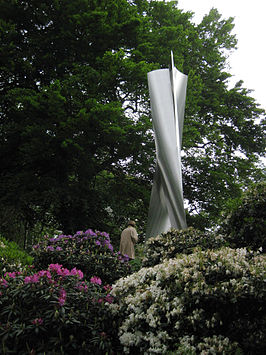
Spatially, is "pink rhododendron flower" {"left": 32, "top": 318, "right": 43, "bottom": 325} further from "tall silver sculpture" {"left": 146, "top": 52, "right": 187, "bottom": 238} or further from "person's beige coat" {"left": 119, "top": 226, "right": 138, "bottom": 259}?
"person's beige coat" {"left": 119, "top": 226, "right": 138, "bottom": 259}

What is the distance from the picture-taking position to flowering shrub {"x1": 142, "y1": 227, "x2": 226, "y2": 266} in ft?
15.5

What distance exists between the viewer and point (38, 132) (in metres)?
9.38

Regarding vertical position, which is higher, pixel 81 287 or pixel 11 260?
pixel 11 260

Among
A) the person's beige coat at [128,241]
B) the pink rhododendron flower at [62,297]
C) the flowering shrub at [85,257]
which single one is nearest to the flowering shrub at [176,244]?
the flowering shrub at [85,257]

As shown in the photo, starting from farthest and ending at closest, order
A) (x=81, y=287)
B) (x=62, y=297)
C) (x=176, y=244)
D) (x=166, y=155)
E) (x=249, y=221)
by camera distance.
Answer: (x=166, y=155) < (x=176, y=244) < (x=249, y=221) < (x=81, y=287) < (x=62, y=297)

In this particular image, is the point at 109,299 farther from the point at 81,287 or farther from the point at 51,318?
the point at 51,318

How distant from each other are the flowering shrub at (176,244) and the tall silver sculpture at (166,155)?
1.81 metres

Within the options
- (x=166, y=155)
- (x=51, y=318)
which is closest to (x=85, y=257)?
(x=51, y=318)

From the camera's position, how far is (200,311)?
253 centimetres

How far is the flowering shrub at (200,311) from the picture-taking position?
2438 millimetres

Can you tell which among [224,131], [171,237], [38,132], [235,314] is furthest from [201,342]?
[224,131]

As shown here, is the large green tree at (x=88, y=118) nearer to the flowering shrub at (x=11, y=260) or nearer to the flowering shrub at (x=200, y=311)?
the flowering shrub at (x=11, y=260)

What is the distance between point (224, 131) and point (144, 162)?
17.1 feet

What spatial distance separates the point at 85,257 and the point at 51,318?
2762 millimetres
